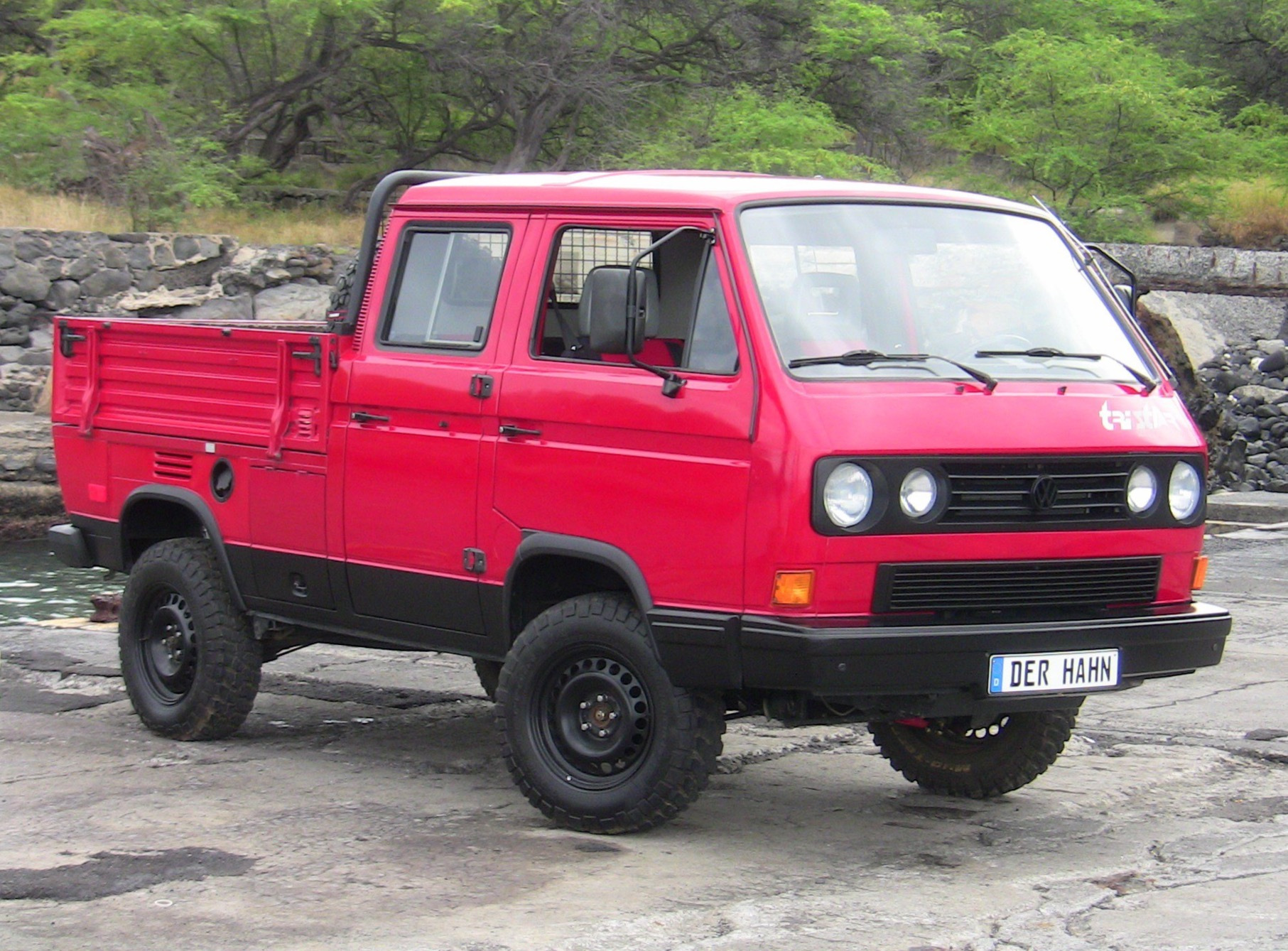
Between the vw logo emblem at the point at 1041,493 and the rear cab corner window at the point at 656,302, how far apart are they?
99 centimetres

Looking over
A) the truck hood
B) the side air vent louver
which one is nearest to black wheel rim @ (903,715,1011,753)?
the truck hood

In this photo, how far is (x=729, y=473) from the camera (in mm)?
5367

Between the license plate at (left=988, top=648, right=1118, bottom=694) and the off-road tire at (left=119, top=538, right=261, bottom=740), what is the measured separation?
11.3 feet

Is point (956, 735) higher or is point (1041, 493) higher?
point (1041, 493)

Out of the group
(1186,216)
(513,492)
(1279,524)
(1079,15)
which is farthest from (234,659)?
(1079,15)

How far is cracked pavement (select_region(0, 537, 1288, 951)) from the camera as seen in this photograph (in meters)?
4.80

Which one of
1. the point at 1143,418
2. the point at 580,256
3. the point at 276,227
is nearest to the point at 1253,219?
the point at 276,227

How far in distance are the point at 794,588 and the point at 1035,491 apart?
0.83m

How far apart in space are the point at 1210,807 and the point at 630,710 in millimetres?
2215

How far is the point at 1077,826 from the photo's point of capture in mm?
6105

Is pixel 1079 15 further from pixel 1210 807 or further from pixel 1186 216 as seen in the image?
pixel 1210 807

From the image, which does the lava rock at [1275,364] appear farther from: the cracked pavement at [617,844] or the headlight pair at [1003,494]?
the headlight pair at [1003,494]

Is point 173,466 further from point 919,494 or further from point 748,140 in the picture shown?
point 748,140

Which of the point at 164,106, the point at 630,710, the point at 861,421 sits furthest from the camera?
the point at 164,106
